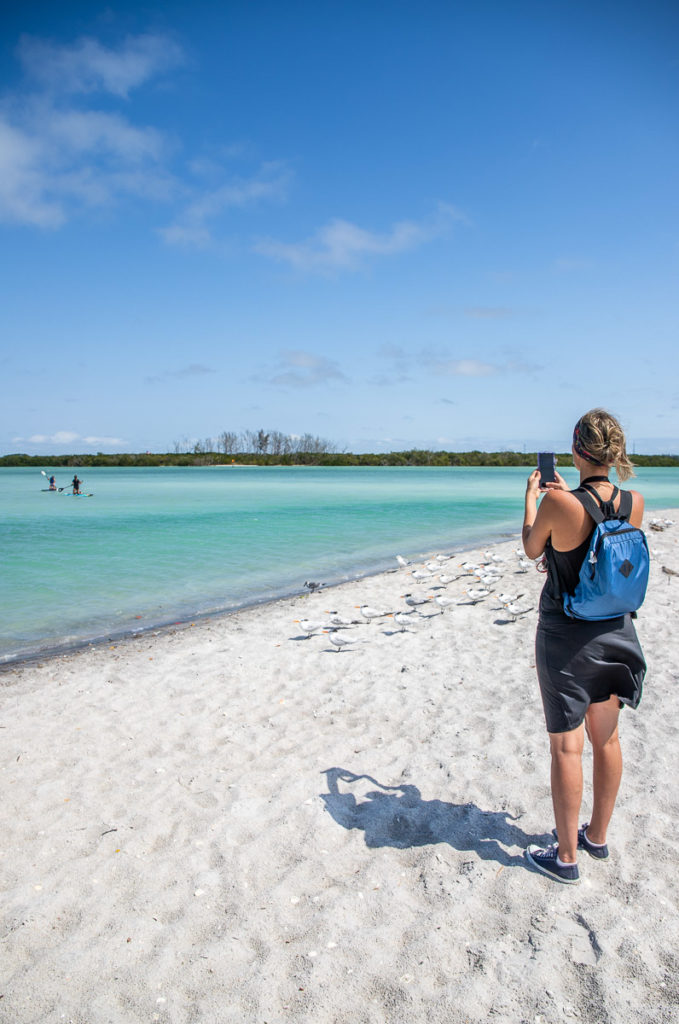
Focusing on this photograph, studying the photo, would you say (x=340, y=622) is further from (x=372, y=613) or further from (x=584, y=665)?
(x=584, y=665)

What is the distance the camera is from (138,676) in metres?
6.50

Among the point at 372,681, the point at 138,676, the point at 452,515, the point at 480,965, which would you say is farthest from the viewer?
the point at 452,515

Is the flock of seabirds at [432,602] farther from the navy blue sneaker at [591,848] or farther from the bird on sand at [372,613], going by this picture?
the navy blue sneaker at [591,848]

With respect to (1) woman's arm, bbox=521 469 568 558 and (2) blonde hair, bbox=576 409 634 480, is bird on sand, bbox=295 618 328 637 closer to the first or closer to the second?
(1) woman's arm, bbox=521 469 568 558

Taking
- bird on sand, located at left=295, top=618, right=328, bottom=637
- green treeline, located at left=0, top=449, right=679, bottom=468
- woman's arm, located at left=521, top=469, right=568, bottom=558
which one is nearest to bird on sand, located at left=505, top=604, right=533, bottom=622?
bird on sand, located at left=295, top=618, right=328, bottom=637

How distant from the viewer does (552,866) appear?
2.96 metres

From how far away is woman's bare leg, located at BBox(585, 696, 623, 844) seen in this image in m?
2.81

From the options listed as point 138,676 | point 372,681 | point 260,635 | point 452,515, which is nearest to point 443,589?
point 260,635

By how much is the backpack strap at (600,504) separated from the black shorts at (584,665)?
473 mm

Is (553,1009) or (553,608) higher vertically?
(553,608)

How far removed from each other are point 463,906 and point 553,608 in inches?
58.5

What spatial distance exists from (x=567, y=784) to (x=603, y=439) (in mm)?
1627

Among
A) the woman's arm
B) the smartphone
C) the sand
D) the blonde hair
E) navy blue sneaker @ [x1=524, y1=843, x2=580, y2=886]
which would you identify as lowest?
the sand

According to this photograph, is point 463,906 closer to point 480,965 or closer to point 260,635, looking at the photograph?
point 480,965
